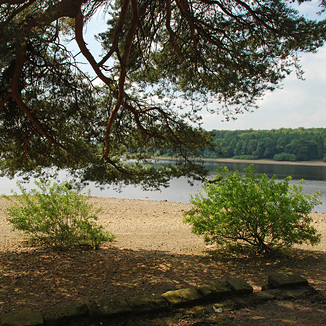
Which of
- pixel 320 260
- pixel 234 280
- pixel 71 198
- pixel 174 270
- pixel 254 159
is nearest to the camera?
pixel 234 280

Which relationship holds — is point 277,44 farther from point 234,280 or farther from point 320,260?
point 234,280

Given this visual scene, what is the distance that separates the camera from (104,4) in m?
6.57

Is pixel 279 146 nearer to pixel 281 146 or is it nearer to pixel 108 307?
pixel 281 146

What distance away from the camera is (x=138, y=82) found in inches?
291

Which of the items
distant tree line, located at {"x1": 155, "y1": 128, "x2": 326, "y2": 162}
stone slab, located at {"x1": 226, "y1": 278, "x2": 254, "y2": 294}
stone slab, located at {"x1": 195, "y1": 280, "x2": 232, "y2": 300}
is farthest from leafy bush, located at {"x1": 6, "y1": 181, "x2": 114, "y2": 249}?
distant tree line, located at {"x1": 155, "y1": 128, "x2": 326, "y2": 162}

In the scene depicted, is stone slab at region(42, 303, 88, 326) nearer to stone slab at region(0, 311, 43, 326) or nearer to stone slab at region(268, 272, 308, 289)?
stone slab at region(0, 311, 43, 326)

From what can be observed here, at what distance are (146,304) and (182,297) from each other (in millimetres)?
419

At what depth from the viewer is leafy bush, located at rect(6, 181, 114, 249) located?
5930 mm

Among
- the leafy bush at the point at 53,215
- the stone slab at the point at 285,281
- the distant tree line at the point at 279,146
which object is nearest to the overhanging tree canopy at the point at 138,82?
the leafy bush at the point at 53,215

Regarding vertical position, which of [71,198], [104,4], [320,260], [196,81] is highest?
→ [104,4]

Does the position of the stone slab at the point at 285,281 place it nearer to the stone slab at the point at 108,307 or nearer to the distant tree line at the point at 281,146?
the stone slab at the point at 108,307

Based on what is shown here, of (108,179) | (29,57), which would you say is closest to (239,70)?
(108,179)

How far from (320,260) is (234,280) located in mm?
Result: 2505

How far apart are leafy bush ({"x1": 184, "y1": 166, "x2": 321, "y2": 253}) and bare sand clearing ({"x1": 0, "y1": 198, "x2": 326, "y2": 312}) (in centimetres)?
48
